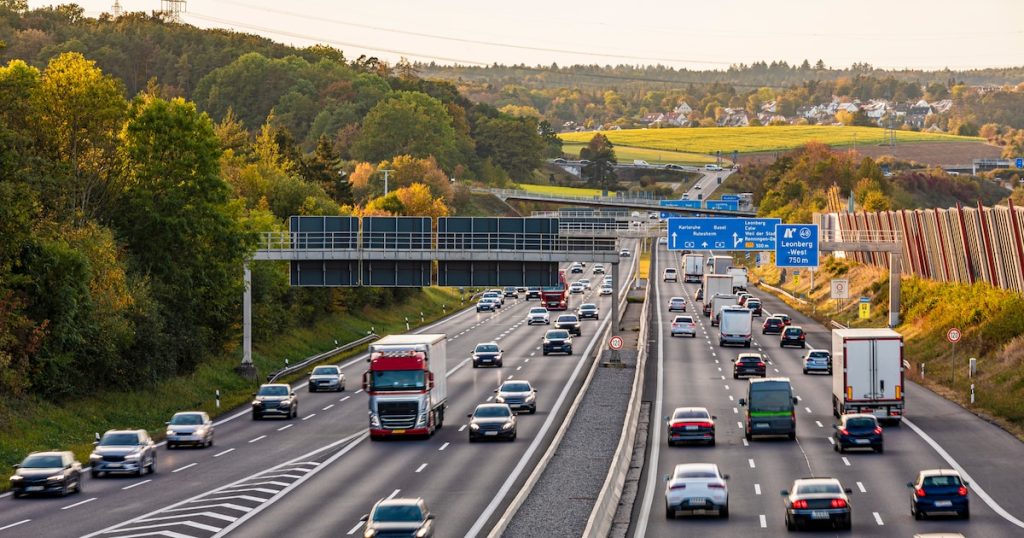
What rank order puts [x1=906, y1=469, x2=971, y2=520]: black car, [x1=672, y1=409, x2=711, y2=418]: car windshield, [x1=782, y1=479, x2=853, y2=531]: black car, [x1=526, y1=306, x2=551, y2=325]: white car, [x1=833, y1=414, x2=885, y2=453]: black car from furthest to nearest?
1. [x1=526, y1=306, x2=551, y2=325]: white car
2. [x1=672, y1=409, x2=711, y2=418]: car windshield
3. [x1=833, y1=414, x2=885, y2=453]: black car
4. [x1=906, y1=469, x2=971, y2=520]: black car
5. [x1=782, y1=479, x2=853, y2=531]: black car

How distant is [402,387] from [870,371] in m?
17.8

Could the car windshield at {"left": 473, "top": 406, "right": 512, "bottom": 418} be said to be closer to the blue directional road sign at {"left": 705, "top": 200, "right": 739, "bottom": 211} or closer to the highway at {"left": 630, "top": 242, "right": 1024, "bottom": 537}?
the highway at {"left": 630, "top": 242, "right": 1024, "bottom": 537}

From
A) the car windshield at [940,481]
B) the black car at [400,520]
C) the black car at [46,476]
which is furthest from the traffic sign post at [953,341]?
the black car at [400,520]

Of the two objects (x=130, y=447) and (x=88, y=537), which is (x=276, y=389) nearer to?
(x=130, y=447)

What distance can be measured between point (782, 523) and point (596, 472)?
32.6ft

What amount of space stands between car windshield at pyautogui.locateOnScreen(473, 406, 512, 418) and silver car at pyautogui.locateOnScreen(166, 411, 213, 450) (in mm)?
10359

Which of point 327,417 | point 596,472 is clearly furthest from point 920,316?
point 596,472

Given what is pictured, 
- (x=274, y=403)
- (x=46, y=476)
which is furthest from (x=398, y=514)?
(x=274, y=403)

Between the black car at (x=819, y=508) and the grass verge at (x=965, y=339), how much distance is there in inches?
909

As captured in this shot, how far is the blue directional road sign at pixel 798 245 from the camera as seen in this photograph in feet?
309

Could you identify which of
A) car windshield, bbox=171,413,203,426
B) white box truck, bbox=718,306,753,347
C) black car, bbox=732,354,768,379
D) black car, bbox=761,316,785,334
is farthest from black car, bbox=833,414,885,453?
black car, bbox=761,316,785,334

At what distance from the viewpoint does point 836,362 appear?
57.4 m

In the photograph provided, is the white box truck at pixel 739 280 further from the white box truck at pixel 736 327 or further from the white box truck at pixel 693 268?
the white box truck at pixel 736 327

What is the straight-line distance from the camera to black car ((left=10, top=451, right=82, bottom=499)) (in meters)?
42.6
